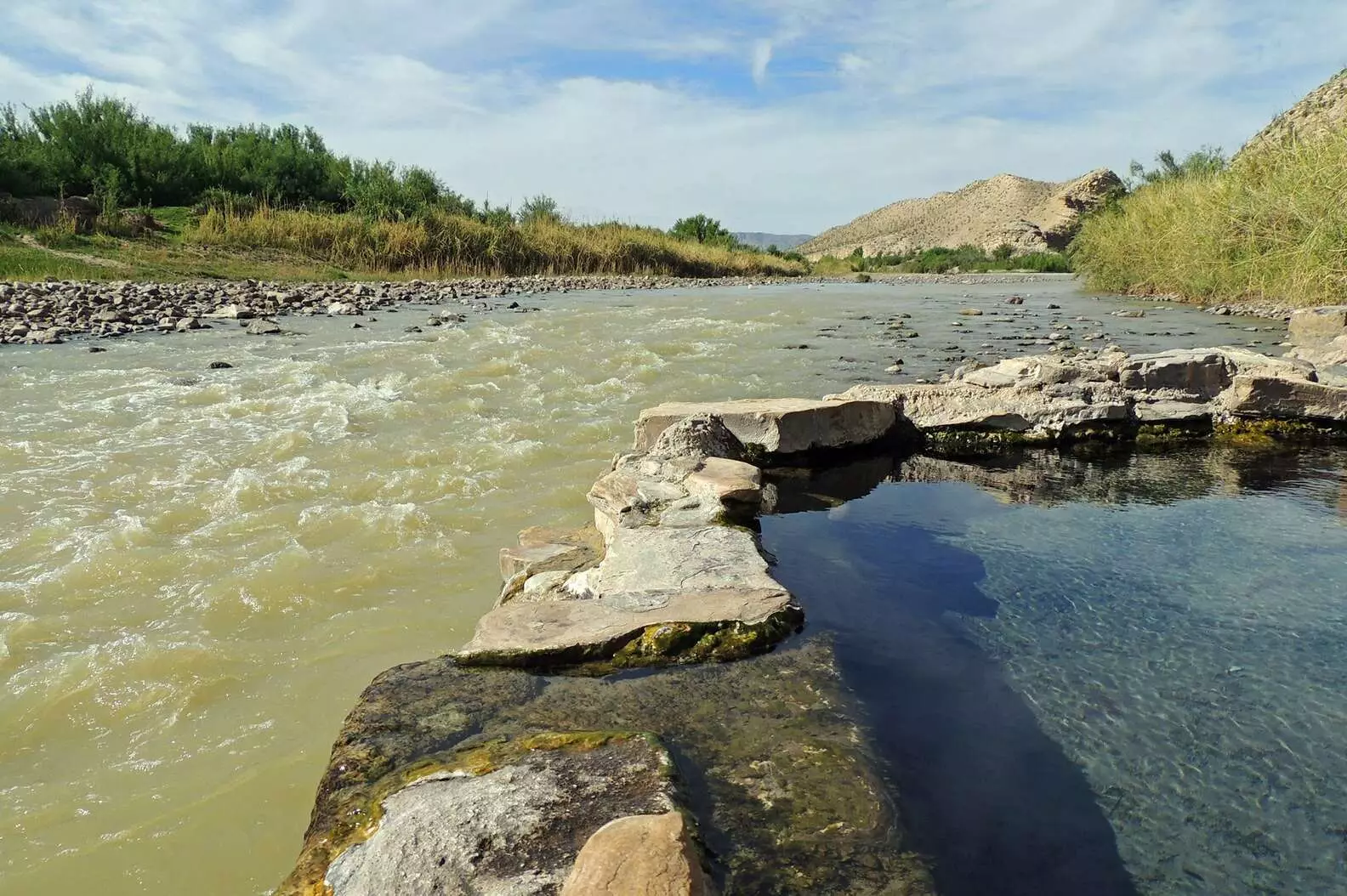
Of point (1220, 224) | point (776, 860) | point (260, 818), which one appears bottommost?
point (260, 818)

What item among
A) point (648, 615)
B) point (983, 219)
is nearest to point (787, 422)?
point (648, 615)

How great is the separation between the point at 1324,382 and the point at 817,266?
131ft

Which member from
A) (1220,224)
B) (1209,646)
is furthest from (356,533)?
(1220,224)

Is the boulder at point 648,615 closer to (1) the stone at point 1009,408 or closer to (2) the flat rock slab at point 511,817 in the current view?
(2) the flat rock slab at point 511,817

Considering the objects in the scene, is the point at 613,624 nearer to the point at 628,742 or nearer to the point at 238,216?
the point at 628,742

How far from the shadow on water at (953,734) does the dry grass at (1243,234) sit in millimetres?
10301

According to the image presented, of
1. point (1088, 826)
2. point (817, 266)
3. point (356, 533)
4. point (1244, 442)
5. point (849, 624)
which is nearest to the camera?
point (1088, 826)

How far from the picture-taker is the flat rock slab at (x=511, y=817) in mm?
1369

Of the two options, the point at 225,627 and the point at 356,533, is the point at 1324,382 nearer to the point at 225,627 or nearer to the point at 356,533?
the point at 356,533

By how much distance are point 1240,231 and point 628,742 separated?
16.0m

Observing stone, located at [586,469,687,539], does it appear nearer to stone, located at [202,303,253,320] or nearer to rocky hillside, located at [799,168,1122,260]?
stone, located at [202,303,253,320]

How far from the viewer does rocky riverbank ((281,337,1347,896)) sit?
1.43 m

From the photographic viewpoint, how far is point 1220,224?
46.3 ft

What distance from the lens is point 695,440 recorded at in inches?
171
